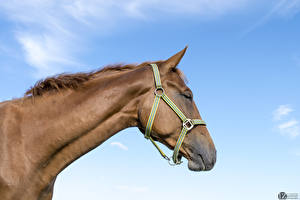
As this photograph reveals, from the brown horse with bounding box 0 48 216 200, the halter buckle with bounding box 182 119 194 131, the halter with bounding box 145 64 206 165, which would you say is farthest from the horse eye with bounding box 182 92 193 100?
the halter buckle with bounding box 182 119 194 131

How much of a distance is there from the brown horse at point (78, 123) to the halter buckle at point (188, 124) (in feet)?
0.29

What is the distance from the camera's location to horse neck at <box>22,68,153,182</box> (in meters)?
4.68

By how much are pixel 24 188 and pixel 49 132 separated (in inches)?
36.1

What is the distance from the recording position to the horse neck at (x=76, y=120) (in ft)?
15.4

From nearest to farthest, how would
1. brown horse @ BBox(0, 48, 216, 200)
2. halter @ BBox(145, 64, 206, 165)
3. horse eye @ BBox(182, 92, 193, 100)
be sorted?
brown horse @ BBox(0, 48, 216, 200) → halter @ BBox(145, 64, 206, 165) → horse eye @ BBox(182, 92, 193, 100)

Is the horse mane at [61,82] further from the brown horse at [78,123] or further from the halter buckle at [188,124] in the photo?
the halter buckle at [188,124]

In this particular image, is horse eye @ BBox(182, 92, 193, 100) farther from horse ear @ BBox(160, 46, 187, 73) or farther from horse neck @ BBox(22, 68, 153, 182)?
horse neck @ BBox(22, 68, 153, 182)

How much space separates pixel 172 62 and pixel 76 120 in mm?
1921

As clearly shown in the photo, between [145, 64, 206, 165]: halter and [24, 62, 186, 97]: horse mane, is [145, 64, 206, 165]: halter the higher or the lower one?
the lower one

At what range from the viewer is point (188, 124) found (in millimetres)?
4855

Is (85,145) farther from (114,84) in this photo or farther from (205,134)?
(205,134)

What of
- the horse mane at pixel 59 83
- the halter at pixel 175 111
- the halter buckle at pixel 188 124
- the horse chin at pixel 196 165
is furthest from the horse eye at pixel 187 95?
the horse mane at pixel 59 83

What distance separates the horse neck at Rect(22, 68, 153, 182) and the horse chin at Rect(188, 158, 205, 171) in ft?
3.83

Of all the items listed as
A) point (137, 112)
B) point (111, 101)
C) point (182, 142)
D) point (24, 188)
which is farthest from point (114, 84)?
point (24, 188)
